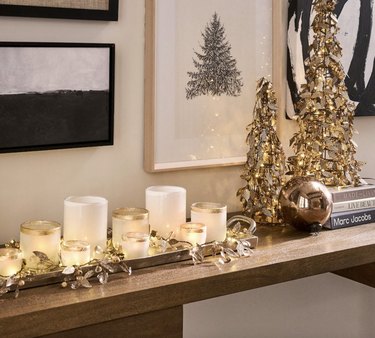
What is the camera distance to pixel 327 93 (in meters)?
1.60

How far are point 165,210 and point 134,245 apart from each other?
0.13 metres

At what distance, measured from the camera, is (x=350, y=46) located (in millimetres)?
1796

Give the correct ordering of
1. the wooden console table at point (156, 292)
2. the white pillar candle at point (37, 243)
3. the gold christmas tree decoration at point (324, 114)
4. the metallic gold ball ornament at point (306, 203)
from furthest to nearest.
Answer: the gold christmas tree decoration at point (324, 114) < the metallic gold ball ornament at point (306, 203) < the white pillar candle at point (37, 243) < the wooden console table at point (156, 292)

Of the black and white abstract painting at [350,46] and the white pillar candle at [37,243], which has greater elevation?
the black and white abstract painting at [350,46]

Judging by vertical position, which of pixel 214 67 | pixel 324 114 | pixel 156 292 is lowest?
pixel 156 292

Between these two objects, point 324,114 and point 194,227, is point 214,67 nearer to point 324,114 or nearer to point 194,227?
point 324,114

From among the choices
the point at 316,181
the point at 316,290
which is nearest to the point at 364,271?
the point at 316,290

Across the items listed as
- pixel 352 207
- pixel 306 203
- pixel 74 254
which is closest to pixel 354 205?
pixel 352 207

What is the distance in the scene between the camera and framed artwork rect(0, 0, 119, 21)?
4.19 feet

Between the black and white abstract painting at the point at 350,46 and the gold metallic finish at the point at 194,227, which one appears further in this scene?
the black and white abstract painting at the point at 350,46

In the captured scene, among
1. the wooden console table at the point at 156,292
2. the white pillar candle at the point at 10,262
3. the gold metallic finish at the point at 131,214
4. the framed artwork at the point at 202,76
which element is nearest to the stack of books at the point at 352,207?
the wooden console table at the point at 156,292

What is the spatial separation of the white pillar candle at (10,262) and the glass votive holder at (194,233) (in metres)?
0.33

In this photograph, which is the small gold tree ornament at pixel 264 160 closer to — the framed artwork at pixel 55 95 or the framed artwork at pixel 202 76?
the framed artwork at pixel 202 76

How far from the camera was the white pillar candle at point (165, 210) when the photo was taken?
1.33 m
